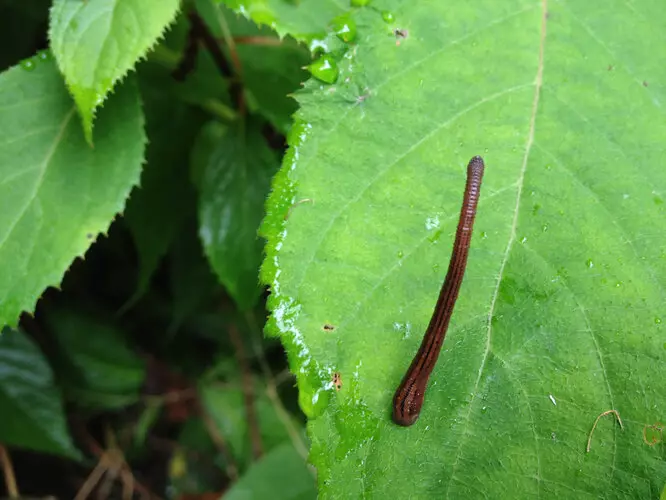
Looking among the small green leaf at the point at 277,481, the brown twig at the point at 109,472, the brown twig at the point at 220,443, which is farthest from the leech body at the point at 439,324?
the brown twig at the point at 109,472

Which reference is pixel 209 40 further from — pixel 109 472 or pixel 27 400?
pixel 109 472

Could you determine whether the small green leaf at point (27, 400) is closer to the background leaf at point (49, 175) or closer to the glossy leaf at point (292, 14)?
the background leaf at point (49, 175)

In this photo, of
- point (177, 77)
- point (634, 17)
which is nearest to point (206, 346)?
point (177, 77)

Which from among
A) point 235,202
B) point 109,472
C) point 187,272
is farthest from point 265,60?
point 109,472

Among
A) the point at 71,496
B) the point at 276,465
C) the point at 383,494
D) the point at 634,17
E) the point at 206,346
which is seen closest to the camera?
the point at 383,494

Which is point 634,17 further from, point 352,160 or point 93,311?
point 93,311
